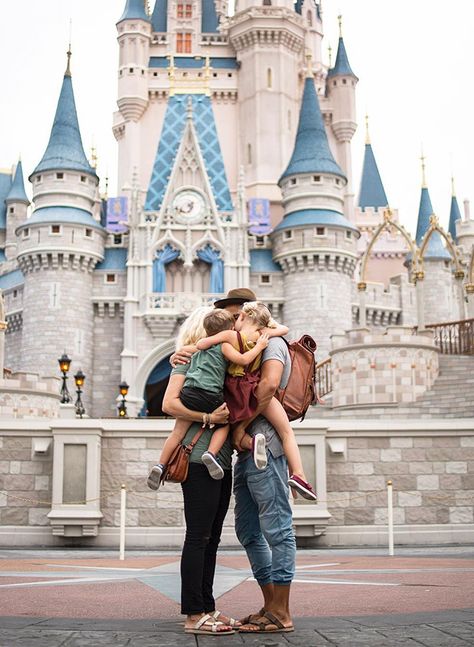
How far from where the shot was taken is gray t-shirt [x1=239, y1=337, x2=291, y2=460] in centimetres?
509

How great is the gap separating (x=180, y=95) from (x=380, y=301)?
13.6 metres

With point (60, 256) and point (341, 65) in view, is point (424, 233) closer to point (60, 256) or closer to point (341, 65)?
point (341, 65)

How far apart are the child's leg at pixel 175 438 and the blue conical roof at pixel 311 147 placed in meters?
36.9

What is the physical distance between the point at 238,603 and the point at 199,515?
1044 mm

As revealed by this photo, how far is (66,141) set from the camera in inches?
1651

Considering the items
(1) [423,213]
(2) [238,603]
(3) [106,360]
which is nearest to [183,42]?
(1) [423,213]

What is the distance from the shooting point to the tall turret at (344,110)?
1978 inches

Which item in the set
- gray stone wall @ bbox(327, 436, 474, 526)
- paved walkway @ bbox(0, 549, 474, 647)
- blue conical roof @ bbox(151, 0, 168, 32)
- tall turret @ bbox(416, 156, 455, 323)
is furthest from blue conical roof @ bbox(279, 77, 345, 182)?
paved walkway @ bbox(0, 549, 474, 647)

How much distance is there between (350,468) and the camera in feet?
41.6

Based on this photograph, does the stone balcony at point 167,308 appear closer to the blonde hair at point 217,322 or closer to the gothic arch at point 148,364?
the gothic arch at point 148,364

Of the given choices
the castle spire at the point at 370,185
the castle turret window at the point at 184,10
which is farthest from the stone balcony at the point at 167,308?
the castle spire at the point at 370,185

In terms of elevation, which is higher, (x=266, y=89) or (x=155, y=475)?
(x=266, y=89)

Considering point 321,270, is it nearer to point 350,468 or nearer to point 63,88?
point 63,88

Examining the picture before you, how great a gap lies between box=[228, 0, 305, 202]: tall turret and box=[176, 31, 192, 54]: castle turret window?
7.34 ft
